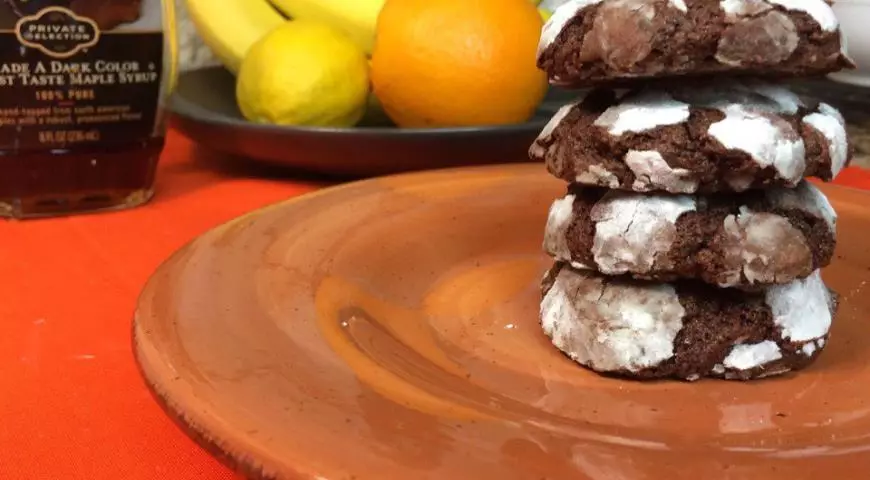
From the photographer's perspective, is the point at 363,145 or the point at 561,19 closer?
the point at 561,19

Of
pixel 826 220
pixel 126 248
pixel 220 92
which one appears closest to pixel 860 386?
pixel 826 220

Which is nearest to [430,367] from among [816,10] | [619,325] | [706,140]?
[619,325]

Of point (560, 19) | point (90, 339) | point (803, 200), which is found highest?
point (560, 19)

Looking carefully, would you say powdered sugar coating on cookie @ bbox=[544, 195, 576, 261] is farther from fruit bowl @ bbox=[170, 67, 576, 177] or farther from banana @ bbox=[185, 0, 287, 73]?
banana @ bbox=[185, 0, 287, 73]

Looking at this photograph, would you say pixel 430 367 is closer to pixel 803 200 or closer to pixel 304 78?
A: pixel 803 200

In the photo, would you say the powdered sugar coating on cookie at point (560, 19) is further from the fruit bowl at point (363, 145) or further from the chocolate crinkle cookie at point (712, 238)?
the fruit bowl at point (363, 145)

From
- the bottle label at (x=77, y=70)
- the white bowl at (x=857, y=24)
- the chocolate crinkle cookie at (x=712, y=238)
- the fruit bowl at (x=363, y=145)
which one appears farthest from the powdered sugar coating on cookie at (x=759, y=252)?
the white bowl at (x=857, y=24)

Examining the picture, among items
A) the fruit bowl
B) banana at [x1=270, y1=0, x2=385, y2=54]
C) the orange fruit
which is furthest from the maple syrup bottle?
banana at [x1=270, y1=0, x2=385, y2=54]
